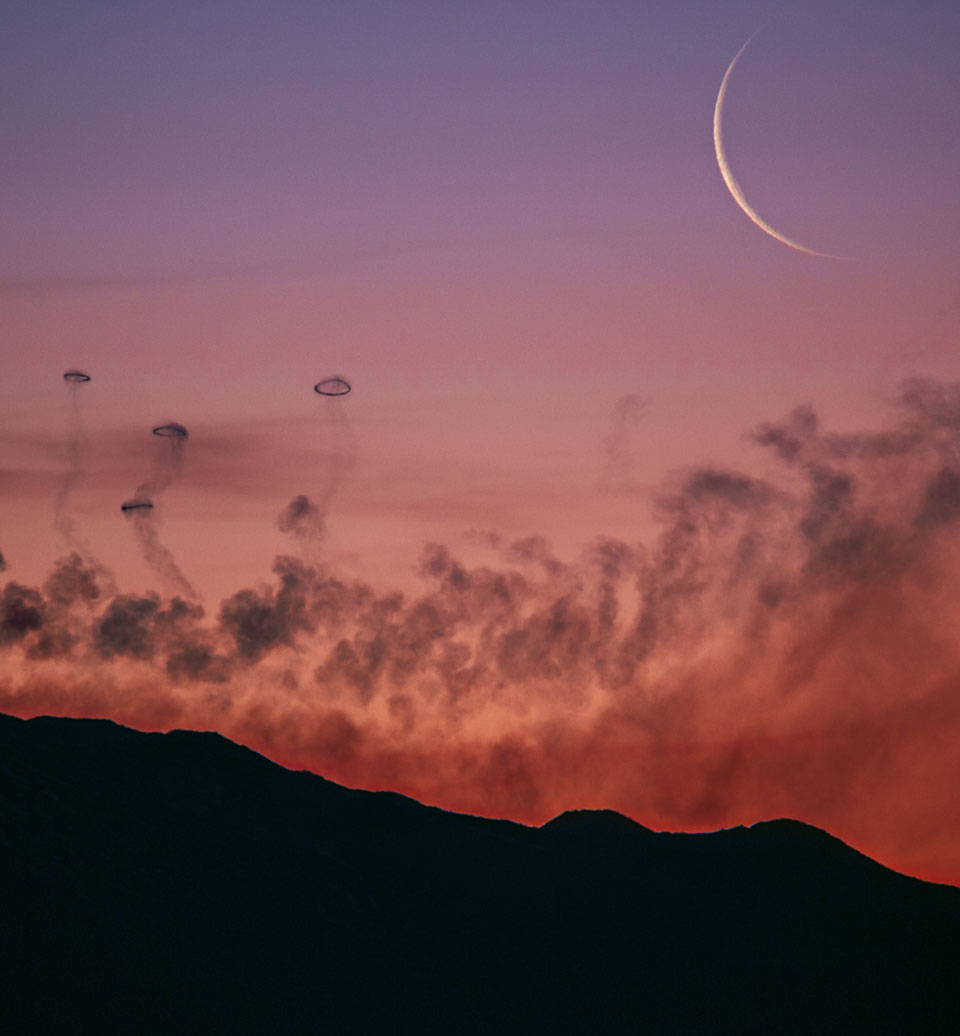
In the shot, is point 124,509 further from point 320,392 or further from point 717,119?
point 717,119

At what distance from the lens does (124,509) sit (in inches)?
5344

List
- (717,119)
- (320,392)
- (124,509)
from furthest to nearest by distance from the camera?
(124,509) < (320,392) < (717,119)

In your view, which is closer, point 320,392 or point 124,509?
point 320,392

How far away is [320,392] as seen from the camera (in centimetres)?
11006

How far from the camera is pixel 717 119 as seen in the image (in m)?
100

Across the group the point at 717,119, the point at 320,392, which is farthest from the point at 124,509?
the point at 717,119

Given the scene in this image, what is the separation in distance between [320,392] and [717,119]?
42.5 m

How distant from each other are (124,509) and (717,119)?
7771 cm

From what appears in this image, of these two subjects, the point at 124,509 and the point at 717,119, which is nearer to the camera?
the point at 717,119

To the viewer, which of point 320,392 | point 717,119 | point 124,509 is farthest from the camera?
point 124,509

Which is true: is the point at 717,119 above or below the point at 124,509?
above

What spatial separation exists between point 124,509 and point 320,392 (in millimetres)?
38041

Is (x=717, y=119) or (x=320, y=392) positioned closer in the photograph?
(x=717, y=119)
